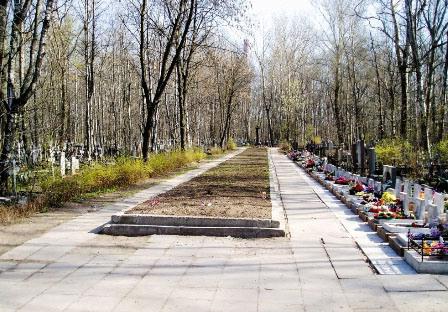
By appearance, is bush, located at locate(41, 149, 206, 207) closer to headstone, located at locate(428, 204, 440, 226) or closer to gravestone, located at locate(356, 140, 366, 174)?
gravestone, located at locate(356, 140, 366, 174)

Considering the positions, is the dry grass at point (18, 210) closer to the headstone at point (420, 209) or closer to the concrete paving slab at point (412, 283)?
the concrete paving slab at point (412, 283)

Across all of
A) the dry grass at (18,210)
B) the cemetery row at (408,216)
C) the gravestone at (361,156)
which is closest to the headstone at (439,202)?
the cemetery row at (408,216)

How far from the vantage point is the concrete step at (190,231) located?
895cm

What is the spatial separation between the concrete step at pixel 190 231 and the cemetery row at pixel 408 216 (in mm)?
2064

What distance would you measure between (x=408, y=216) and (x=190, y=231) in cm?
427

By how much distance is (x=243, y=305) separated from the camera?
17.9 ft

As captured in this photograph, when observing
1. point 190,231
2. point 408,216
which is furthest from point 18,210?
point 408,216

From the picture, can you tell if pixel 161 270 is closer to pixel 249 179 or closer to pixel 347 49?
pixel 249 179

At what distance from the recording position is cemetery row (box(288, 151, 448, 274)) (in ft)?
22.5

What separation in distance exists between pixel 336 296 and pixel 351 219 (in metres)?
5.13

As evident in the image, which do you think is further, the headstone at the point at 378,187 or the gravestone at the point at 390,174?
the gravestone at the point at 390,174

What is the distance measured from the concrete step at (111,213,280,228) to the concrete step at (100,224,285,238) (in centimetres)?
14

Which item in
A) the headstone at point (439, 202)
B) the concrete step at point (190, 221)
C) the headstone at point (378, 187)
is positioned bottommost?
the concrete step at point (190, 221)

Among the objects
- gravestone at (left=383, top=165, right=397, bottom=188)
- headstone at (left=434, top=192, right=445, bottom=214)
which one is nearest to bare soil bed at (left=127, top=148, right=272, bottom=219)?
headstone at (left=434, top=192, right=445, bottom=214)
